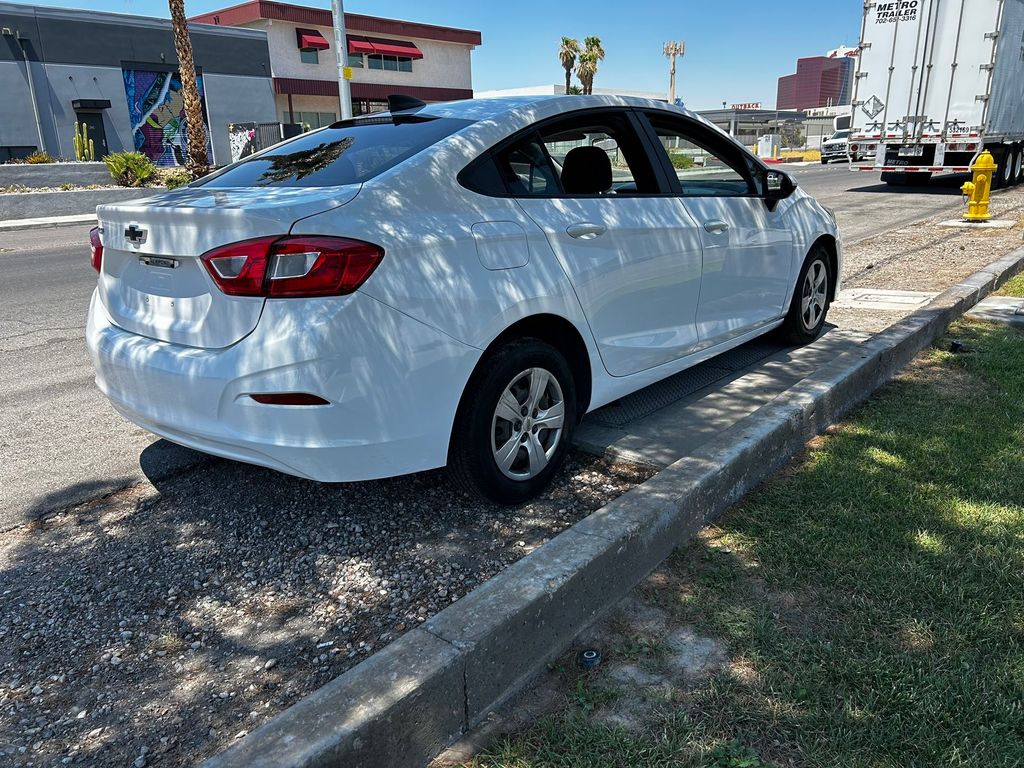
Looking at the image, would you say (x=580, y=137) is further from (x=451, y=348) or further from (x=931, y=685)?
(x=931, y=685)

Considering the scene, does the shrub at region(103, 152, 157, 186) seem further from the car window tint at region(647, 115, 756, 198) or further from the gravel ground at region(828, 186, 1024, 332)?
the car window tint at region(647, 115, 756, 198)

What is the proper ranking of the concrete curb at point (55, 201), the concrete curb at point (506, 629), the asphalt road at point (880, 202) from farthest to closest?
the concrete curb at point (55, 201)
the asphalt road at point (880, 202)
the concrete curb at point (506, 629)

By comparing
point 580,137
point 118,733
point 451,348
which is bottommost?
point 118,733

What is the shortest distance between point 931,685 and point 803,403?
72.3 inches

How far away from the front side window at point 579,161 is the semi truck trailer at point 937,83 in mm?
16057

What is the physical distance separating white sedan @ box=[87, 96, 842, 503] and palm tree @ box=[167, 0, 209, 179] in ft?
65.3

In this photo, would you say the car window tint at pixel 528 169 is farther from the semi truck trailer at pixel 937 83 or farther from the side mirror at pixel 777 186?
the semi truck trailer at pixel 937 83

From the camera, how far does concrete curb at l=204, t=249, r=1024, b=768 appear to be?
1.94 meters

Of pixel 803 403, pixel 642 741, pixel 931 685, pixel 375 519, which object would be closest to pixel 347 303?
pixel 375 519

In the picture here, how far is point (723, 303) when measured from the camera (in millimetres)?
4574

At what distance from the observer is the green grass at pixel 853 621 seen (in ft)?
6.95

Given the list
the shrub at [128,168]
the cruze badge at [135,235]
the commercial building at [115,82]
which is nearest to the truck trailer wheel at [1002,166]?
the cruze badge at [135,235]

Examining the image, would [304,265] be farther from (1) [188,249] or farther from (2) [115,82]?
(2) [115,82]

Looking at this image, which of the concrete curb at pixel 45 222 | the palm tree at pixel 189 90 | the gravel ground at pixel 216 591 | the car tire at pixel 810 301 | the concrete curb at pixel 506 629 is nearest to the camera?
the concrete curb at pixel 506 629
